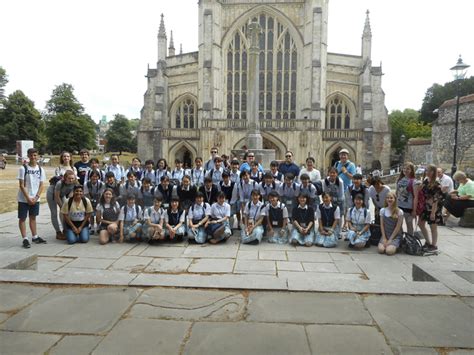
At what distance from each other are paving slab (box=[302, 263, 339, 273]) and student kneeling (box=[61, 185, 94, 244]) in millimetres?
4217

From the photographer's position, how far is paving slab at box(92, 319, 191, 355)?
270cm

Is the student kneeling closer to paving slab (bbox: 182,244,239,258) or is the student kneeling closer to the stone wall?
paving slab (bbox: 182,244,239,258)

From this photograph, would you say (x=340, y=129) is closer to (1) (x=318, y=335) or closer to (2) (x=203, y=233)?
(2) (x=203, y=233)

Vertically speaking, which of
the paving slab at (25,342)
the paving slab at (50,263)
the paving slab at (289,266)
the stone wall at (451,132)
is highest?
the stone wall at (451,132)

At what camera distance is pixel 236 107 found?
31.2 metres

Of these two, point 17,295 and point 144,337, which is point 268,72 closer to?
point 17,295

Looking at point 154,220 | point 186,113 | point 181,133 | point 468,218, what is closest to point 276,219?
point 154,220

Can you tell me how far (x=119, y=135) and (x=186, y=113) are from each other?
3188 cm

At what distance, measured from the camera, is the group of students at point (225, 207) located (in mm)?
6121

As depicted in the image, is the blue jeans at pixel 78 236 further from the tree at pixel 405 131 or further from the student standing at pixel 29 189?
the tree at pixel 405 131

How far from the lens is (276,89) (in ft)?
101

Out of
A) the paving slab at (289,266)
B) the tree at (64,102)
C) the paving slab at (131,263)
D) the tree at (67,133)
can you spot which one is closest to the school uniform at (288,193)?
the paving slab at (289,266)

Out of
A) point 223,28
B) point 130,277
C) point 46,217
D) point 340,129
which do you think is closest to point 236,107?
point 223,28

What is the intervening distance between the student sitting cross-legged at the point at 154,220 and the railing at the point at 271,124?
21954 mm
